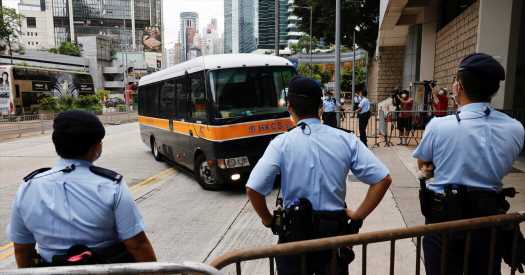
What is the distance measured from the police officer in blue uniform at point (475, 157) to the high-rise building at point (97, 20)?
112 metres

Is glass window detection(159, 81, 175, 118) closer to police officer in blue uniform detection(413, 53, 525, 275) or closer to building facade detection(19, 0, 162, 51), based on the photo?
police officer in blue uniform detection(413, 53, 525, 275)

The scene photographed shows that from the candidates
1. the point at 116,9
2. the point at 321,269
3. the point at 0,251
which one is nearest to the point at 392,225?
the point at 321,269

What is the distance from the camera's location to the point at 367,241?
210cm

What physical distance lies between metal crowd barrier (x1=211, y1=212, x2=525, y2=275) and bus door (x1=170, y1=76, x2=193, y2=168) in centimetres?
668

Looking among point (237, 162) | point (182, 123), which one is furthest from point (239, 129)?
point (182, 123)

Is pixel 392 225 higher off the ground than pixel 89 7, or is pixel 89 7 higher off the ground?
pixel 89 7

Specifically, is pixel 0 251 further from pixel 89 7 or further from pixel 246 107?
pixel 89 7

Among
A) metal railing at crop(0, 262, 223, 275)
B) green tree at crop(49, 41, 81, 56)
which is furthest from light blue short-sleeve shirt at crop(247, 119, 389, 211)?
green tree at crop(49, 41, 81, 56)

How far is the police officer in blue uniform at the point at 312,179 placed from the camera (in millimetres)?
2344

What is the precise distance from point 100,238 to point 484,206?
7.31 feet

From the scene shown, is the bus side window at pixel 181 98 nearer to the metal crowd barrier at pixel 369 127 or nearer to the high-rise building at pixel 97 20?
the metal crowd barrier at pixel 369 127

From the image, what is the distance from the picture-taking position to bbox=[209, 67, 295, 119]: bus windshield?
7.48 m

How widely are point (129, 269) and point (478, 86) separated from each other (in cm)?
223

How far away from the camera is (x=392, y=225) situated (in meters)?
5.49
